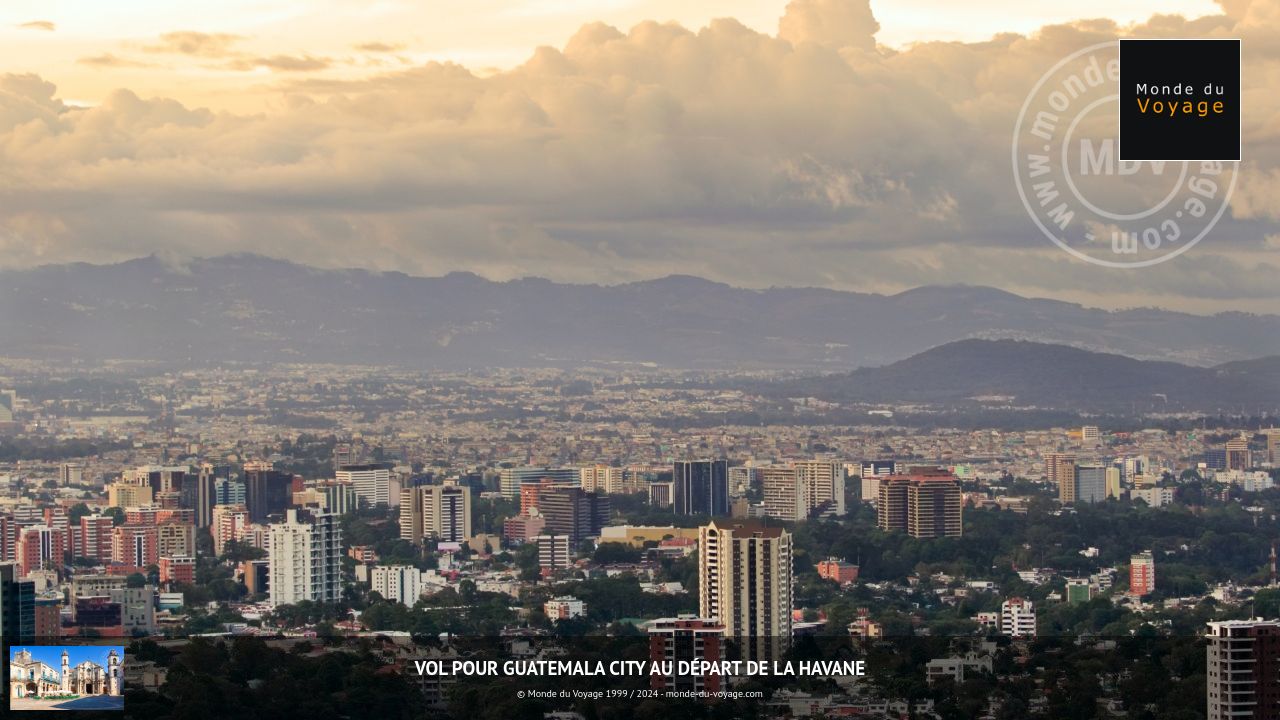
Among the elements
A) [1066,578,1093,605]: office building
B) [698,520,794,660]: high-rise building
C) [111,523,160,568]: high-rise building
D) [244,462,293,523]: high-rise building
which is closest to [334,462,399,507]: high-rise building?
[244,462,293,523]: high-rise building

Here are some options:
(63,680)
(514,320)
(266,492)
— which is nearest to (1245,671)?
(63,680)

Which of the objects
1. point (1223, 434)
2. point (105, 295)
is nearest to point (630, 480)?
point (1223, 434)

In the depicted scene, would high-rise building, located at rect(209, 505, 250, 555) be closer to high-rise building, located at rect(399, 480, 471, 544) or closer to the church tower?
high-rise building, located at rect(399, 480, 471, 544)

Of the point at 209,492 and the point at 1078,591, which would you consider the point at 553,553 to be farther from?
the point at 209,492

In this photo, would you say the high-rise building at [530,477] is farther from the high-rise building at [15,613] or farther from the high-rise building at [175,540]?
the high-rise building at [15,613]

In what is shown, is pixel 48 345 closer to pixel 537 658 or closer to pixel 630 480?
pixel 630 480
